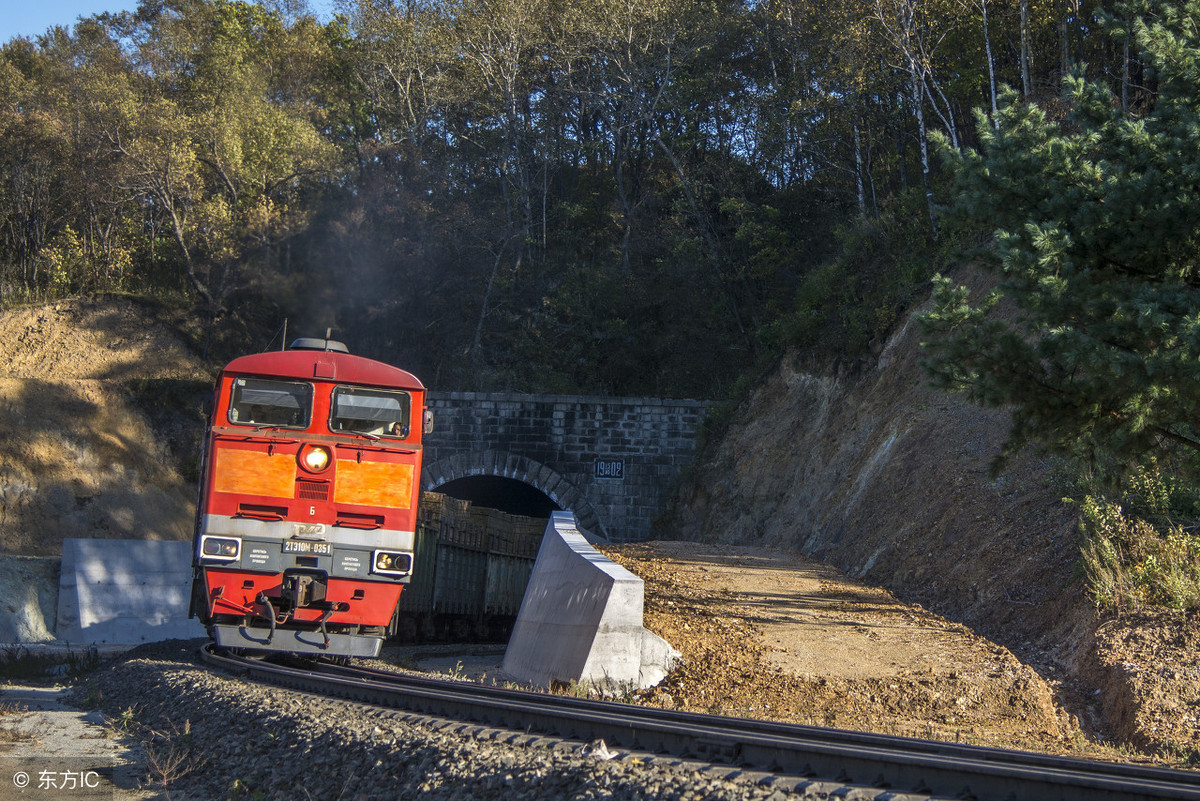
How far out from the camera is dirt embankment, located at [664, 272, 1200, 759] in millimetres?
8766

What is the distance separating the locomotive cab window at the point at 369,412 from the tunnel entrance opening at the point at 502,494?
21.7 meters

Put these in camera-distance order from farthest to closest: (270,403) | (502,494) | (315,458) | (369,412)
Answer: (502,494) < (369,412) < (270,403) < (315,458)

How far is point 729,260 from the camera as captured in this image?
34.2 metres

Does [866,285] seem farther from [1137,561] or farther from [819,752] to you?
[819,752]

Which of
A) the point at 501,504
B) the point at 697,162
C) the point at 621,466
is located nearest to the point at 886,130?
the point at 697,162

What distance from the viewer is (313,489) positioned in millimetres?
10336

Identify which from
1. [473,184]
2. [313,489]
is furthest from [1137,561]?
[473,184]

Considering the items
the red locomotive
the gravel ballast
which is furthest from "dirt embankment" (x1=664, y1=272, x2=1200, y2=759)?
the red locomotive

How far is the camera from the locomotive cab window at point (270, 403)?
34.6 ft

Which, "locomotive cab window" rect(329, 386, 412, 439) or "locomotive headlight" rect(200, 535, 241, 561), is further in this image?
"locomotive cab window" rect(329, 386, 412, 439)

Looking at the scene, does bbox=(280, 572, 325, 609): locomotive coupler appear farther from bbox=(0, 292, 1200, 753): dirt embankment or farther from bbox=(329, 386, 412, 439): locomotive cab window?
bbox=(0, 292, 1200, 753): dirt embankment

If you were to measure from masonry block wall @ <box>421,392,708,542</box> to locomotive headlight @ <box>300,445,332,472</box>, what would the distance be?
17.8 metres

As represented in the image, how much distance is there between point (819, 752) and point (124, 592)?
15682 mm

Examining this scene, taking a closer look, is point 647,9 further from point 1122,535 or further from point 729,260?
point 1122,535
